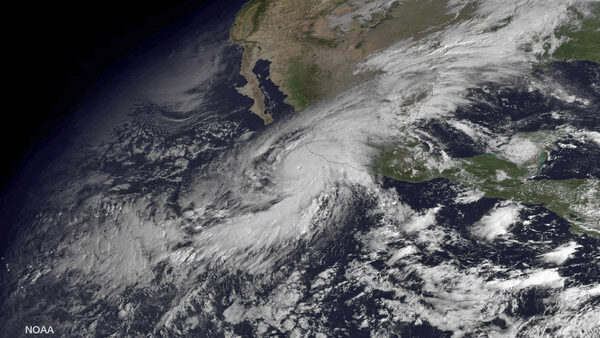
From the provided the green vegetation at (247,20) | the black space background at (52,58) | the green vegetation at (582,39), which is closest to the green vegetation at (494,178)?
the green vegetation at (582,39)

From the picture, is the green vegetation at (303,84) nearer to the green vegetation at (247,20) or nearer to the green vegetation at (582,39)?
the green vegetation at (247,20)

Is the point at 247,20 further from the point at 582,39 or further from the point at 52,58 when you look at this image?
the point at 582,39

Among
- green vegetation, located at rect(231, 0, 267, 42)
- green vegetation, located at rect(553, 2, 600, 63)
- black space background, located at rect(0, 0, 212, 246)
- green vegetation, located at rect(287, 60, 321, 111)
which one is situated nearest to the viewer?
black space background, located at rect(0, 0, 212, 246)

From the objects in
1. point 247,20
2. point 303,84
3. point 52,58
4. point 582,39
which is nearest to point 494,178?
point 582,39

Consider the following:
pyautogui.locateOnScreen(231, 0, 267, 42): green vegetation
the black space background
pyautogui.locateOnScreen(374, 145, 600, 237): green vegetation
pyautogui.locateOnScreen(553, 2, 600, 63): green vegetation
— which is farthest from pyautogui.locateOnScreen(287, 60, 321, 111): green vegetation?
pyautogui.locateOnScreen(553, 2, 600, 63): green vegetation

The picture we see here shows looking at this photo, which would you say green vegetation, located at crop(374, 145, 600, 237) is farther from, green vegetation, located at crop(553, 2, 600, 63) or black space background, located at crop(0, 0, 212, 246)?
black space background, located at crop(0, 0, 212, 246)

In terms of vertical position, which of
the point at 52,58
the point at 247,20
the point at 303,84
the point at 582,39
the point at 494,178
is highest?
the point at 52,58
